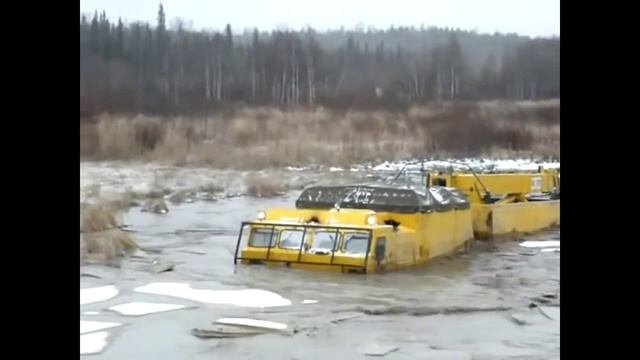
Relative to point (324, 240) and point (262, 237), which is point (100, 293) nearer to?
point (262, 237)

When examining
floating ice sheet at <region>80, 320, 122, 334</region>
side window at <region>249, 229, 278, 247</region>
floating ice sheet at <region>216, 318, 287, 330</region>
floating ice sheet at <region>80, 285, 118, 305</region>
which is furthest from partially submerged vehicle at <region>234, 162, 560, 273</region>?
floating ice sheet at <region>80, 320, 122, 334</region>

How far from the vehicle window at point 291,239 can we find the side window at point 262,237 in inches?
1.5

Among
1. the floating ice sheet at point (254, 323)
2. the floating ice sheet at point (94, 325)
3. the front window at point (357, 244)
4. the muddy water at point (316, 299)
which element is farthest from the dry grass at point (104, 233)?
the front window at point (357, 244)

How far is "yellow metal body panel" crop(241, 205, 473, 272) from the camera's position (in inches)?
82.8

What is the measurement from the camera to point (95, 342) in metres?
1.52

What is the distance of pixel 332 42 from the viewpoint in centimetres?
190

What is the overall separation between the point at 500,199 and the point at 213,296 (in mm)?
894

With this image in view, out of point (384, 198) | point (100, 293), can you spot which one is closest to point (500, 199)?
point (384, 198)

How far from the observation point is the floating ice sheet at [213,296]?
197 cm

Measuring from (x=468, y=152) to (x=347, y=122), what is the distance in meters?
0.35

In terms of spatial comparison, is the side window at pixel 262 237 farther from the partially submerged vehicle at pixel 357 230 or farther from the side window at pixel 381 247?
the side window at pixel 381 247
